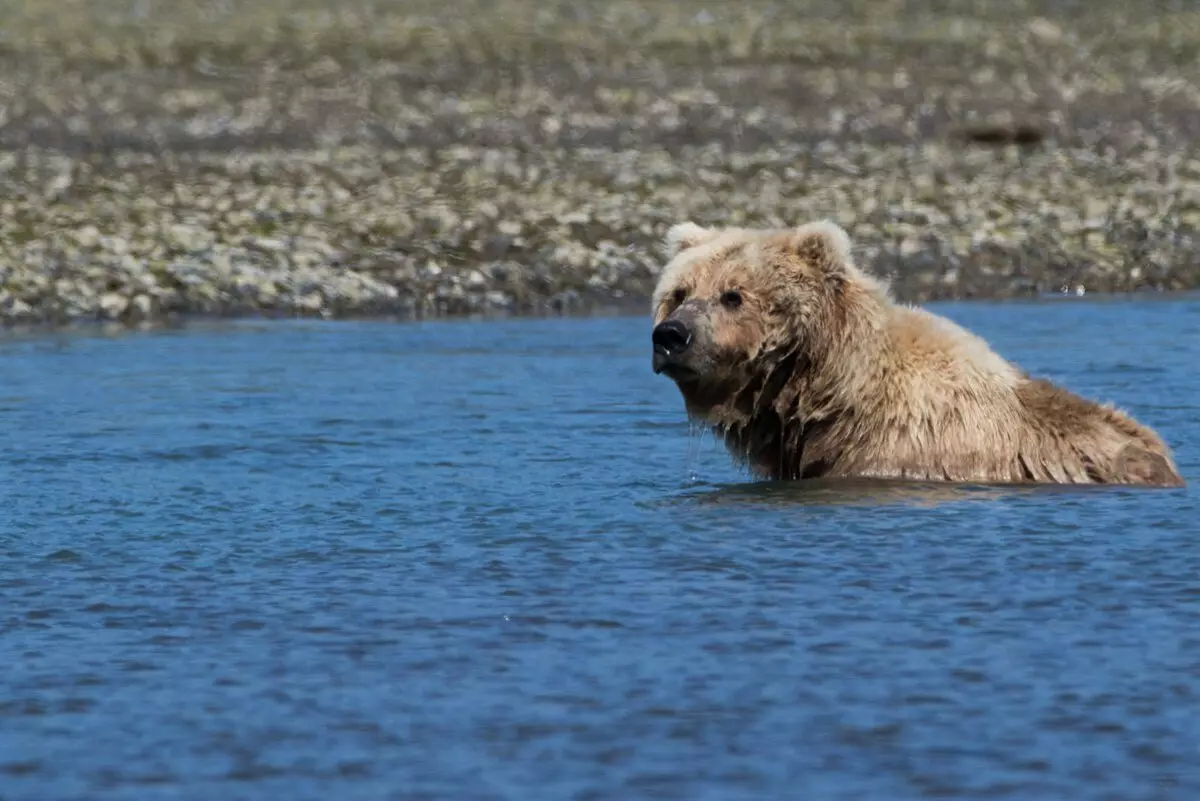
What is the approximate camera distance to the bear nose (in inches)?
358

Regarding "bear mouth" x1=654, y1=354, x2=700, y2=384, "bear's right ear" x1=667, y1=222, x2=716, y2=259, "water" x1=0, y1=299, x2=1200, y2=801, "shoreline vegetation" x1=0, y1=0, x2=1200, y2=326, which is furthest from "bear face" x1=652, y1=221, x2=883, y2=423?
"shoreline vegetation" x1=0, y1=0, x2=1200, y2=326

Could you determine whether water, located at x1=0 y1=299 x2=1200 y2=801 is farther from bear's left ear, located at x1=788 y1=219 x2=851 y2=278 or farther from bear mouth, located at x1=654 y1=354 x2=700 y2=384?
bear's left ear, located at x1=788 y1=219 x2=851 y2=278

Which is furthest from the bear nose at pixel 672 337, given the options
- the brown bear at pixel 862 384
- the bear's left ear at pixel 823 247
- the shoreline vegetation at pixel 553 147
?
the shoreline vegetation at pixel 553 147

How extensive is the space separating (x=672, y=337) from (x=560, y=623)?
2050mm

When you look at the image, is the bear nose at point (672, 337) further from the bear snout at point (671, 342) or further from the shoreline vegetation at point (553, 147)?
the shoreline vegetation at point (553, 147)

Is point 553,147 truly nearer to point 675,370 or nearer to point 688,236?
point 688,236

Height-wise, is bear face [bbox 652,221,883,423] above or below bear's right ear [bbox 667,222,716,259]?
below

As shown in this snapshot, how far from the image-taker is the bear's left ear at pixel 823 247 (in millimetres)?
9445

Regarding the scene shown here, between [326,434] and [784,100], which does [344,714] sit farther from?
[784,100]

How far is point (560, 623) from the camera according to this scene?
291 inches

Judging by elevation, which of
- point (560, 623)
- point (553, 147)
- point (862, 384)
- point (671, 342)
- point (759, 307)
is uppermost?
point (553, 147)

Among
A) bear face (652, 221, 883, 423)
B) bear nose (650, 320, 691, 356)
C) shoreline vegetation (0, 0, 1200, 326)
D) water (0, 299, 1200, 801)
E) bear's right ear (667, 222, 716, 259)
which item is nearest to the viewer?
water (0, 299, 1200, 801)

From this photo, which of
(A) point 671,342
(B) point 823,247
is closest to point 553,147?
(B) point 823,247

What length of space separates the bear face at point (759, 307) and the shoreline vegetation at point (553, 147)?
1038 centimetres
